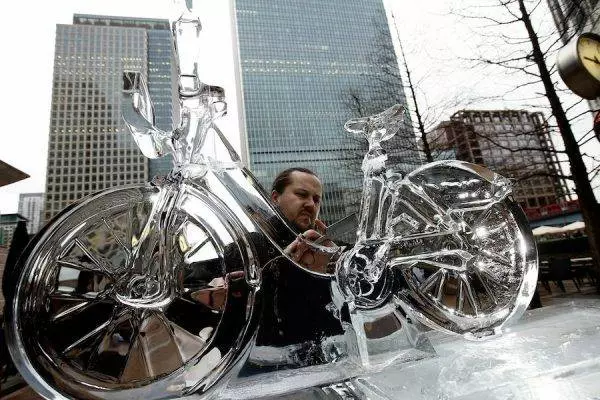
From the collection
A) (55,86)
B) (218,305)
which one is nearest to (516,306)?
(218,305)

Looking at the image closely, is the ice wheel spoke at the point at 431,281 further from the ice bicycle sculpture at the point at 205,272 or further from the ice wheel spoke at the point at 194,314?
the ice wheel spoke at the point at 194,314

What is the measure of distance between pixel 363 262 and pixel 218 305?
0.55m

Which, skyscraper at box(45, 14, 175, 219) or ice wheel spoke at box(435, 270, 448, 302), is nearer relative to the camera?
ice wheel spoke at box(435, 270, 448, 302)

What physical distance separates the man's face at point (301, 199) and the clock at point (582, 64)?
14.5ft

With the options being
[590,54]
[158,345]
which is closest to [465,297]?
[158,345]

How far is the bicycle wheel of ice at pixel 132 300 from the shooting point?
2.96ft

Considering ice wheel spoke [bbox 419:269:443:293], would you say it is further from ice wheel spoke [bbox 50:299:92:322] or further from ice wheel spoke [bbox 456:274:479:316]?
ice wheel spoke [bbox 50:299:92:322]

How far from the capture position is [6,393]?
3029 millimetres

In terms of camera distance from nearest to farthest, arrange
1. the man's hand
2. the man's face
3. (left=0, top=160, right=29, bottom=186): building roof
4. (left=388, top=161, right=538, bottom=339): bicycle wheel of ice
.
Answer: the man's hand, (left=388, top=161, right=538, bottom=339): bicycle wheel of ice, the man's face, (left=0, top=160, right=29, bottom=186): building roof

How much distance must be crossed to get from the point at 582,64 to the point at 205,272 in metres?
5.23

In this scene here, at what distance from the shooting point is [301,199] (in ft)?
5.49

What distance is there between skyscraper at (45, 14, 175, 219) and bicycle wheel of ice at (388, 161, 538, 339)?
33305 millimetres

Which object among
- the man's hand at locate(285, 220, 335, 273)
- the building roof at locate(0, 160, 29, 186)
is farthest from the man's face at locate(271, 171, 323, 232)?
the building roof at locate(0, 160, 29, 186)

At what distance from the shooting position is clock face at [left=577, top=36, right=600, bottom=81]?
3.99 metres
